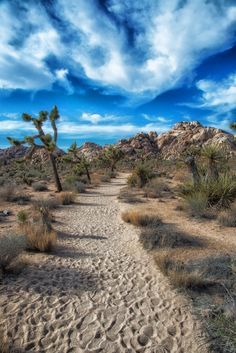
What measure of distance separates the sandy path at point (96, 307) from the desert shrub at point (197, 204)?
14.4 ft

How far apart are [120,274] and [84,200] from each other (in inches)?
427

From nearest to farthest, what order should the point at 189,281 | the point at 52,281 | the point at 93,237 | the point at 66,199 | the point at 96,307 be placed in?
the point at 96,307 < the point at 189,281 < the point at 52,281 < the point at 93,237 < the point at 66,199

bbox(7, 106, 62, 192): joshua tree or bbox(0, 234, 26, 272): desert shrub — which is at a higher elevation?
bbox(7, 106, 62, 192): joshua tree

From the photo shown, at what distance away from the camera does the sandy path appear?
354cm

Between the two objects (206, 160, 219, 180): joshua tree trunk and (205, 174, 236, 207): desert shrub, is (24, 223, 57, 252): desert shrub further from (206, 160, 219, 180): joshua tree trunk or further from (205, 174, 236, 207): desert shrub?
(206, 160, 219, 180): joshua tree trunk

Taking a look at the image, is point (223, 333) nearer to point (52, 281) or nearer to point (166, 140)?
point (52, 281)

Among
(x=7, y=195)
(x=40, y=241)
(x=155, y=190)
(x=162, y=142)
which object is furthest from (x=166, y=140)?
(x=40, y=241)

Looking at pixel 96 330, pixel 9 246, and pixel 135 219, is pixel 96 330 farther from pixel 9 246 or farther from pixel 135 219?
pixel 135 219

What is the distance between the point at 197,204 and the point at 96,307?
7203 mm

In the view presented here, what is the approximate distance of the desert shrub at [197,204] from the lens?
10430 mm

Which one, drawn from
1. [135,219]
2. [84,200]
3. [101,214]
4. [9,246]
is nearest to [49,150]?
[84,200]

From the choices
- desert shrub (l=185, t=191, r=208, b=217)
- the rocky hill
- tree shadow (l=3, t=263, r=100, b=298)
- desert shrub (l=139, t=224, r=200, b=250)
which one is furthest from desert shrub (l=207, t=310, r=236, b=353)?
the rocky hill

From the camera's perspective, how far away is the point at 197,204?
1052 cm

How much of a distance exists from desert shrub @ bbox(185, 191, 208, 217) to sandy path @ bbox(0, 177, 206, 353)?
4.38m
